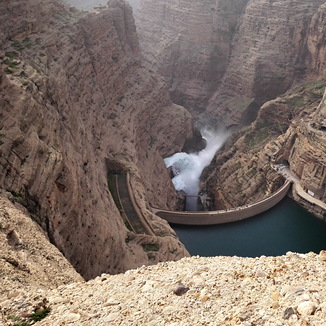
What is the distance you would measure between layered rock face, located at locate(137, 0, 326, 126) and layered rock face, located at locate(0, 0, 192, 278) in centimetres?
2086

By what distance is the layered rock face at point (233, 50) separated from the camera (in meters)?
79.8

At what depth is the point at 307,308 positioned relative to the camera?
8789 mm

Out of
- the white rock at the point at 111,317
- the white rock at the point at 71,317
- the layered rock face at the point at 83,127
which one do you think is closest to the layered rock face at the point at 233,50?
the layered rock face at the point at 83,127

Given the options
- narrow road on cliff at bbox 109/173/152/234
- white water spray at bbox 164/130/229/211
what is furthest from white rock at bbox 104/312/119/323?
white water spray at bbox 164/130/229/211

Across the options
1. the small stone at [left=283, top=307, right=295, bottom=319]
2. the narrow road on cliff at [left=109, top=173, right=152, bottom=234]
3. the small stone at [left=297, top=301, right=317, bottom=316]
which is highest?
the small stone at [left=297, top=301, right=317, bottom=316]

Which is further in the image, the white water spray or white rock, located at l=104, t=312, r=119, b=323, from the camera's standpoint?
the white water spray

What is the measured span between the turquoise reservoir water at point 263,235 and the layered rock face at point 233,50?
35.3 metres

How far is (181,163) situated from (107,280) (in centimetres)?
5509

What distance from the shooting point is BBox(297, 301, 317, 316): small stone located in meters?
8.71

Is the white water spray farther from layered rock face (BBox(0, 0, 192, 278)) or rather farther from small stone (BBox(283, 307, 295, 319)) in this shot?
small stone (BBox(283, 307, 295, 319))

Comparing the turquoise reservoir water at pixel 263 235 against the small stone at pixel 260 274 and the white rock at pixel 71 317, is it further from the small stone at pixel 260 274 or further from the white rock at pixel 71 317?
the white rock at pixel 71 317

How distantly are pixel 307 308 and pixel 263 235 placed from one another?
130 feet

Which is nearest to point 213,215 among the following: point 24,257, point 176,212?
point 176,212

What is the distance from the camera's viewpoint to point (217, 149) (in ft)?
261
